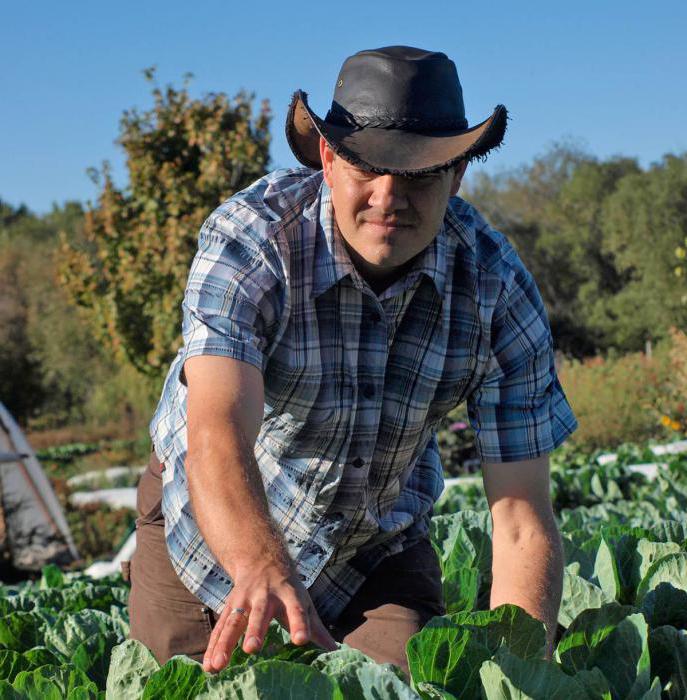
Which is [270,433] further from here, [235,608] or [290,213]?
[235,608]

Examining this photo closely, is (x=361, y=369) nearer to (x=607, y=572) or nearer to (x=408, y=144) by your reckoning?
(x=408, y=144)

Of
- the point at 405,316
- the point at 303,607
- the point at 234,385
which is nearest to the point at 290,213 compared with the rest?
the point at 405,316

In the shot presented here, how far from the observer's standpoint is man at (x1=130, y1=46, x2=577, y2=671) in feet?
7.53

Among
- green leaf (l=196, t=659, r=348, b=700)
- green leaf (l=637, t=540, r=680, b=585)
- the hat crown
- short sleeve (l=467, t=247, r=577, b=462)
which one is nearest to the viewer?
green leaf (l=196, t=659, r=348, b=700)

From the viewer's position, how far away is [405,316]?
2.62 m

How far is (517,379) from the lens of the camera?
8.73ft

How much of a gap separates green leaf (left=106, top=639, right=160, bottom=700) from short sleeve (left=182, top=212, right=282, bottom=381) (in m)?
0.67

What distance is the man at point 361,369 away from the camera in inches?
90.4

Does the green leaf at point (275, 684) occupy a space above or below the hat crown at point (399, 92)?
below

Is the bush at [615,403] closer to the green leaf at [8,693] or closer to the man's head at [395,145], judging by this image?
the man's head at [395,145]

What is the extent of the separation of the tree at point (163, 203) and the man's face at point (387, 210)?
11.5m

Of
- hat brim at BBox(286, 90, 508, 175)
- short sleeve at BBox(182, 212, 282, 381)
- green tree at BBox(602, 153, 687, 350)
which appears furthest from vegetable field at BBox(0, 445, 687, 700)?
green tree at BBox(602, 153, 687, 350)

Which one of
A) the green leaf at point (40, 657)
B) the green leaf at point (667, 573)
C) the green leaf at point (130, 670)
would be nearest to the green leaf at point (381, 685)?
the green leaf at point (130, 670)

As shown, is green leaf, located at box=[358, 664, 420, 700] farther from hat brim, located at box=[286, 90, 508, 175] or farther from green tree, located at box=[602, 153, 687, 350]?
green tree, located at box=[602, 153, 687, 350]
